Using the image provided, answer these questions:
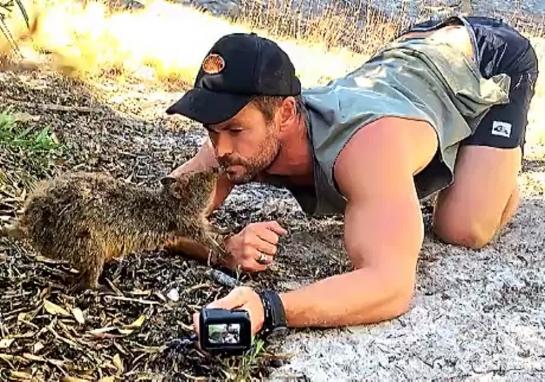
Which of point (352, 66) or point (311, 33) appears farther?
point (311, 33)

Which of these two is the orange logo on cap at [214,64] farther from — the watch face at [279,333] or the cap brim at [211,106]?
the watch face at [279,333]

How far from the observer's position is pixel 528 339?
330cm

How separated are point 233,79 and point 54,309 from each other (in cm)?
104

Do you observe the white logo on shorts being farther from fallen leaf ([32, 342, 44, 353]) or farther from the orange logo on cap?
fallen leaf ([32, 342, 44, 353])

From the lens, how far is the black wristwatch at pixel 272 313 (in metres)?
2.93

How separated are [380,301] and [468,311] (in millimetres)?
524

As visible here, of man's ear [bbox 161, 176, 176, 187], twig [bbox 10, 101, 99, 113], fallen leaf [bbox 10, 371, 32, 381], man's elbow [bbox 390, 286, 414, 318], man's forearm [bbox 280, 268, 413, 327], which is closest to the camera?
fallen leaf [bbox 10, 371, 32, 381]

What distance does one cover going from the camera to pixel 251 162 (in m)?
3.37

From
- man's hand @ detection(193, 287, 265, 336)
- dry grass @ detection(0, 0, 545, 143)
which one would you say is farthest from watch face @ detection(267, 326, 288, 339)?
dry grass @ detection(0, 0, 545, 143)

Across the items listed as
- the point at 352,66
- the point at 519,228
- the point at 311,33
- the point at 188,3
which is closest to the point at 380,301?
the point at 519,228

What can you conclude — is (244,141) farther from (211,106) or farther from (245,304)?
(245,304)

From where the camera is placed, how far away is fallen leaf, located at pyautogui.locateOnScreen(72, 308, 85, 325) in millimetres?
2988

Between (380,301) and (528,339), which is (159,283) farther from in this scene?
(528,339)

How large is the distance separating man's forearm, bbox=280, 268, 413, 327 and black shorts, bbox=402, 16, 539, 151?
4.88 ft
